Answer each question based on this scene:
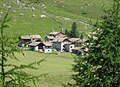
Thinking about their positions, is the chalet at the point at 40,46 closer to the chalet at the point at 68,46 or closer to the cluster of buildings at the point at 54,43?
the cluster of buildings at the point at 54,43

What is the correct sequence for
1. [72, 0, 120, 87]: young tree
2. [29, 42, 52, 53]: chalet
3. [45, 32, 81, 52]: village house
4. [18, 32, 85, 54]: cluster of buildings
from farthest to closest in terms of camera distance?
[45, 32, 81, 52]: village house → [18, 32, 85, 54]: cluster of buildings → [29, 42, 52, 53]: chalet → [72, 0, 120, 87]: young tree

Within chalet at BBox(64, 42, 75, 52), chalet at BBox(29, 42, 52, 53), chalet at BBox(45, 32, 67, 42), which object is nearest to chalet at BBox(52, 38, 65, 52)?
chalet at BBox(64, 42, 75, 52)

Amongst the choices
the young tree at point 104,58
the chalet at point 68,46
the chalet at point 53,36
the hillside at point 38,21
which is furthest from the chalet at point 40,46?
the young tree at point 104,58

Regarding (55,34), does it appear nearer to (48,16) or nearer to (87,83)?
(48,16)

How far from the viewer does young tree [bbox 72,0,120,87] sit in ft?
47.9

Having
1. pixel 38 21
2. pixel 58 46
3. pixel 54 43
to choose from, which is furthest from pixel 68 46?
pixel 38 21

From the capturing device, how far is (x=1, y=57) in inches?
440

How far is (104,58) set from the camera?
15.0 meters

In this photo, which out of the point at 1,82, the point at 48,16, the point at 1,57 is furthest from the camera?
the point at 48,16

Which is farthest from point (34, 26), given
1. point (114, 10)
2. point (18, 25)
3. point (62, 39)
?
point (114, 10)

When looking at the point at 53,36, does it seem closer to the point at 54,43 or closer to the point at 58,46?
the point at 54,43

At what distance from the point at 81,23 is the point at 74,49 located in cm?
6383

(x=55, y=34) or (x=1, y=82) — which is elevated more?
(x=1, y=82)

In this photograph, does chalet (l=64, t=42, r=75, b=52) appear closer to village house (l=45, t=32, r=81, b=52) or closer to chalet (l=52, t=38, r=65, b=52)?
village house (l=45, t=32, r=81, b=52)
